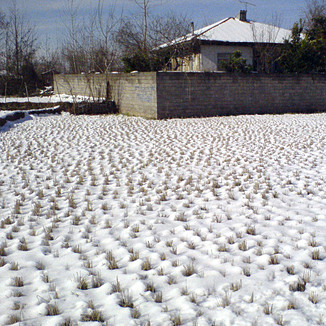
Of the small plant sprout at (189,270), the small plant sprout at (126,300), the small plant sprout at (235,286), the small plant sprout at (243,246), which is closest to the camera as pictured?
the small plant sprout at (126,300)

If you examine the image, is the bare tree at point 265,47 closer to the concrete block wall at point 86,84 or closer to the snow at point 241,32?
the snow at point 241,32

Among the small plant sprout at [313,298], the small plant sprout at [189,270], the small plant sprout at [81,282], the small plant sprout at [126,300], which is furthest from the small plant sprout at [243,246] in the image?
the small plant sprout at [81,282]

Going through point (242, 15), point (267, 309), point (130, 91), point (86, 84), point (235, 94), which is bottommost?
point (267, 309)

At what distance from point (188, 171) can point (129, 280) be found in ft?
11.0

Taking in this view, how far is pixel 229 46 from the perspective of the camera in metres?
22.4

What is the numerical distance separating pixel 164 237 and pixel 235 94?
1222cm

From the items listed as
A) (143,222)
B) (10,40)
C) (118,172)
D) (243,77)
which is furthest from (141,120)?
(10,40)

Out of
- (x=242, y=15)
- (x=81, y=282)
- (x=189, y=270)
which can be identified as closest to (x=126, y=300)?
(x=81, y=282)

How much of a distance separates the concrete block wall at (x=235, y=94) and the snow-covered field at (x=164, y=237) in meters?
6.66

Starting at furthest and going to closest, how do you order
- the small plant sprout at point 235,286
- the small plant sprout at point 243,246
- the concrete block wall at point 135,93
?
the concrete block wall at point 135,93 < the small plant sprout at point 243,246 < the small plant sprout at point 235,286

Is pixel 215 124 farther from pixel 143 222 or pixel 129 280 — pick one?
pixel 129 280

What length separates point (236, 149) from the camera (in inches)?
300

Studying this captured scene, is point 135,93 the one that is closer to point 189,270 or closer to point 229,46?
point 229,46

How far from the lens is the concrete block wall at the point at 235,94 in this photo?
13672 millimetres
